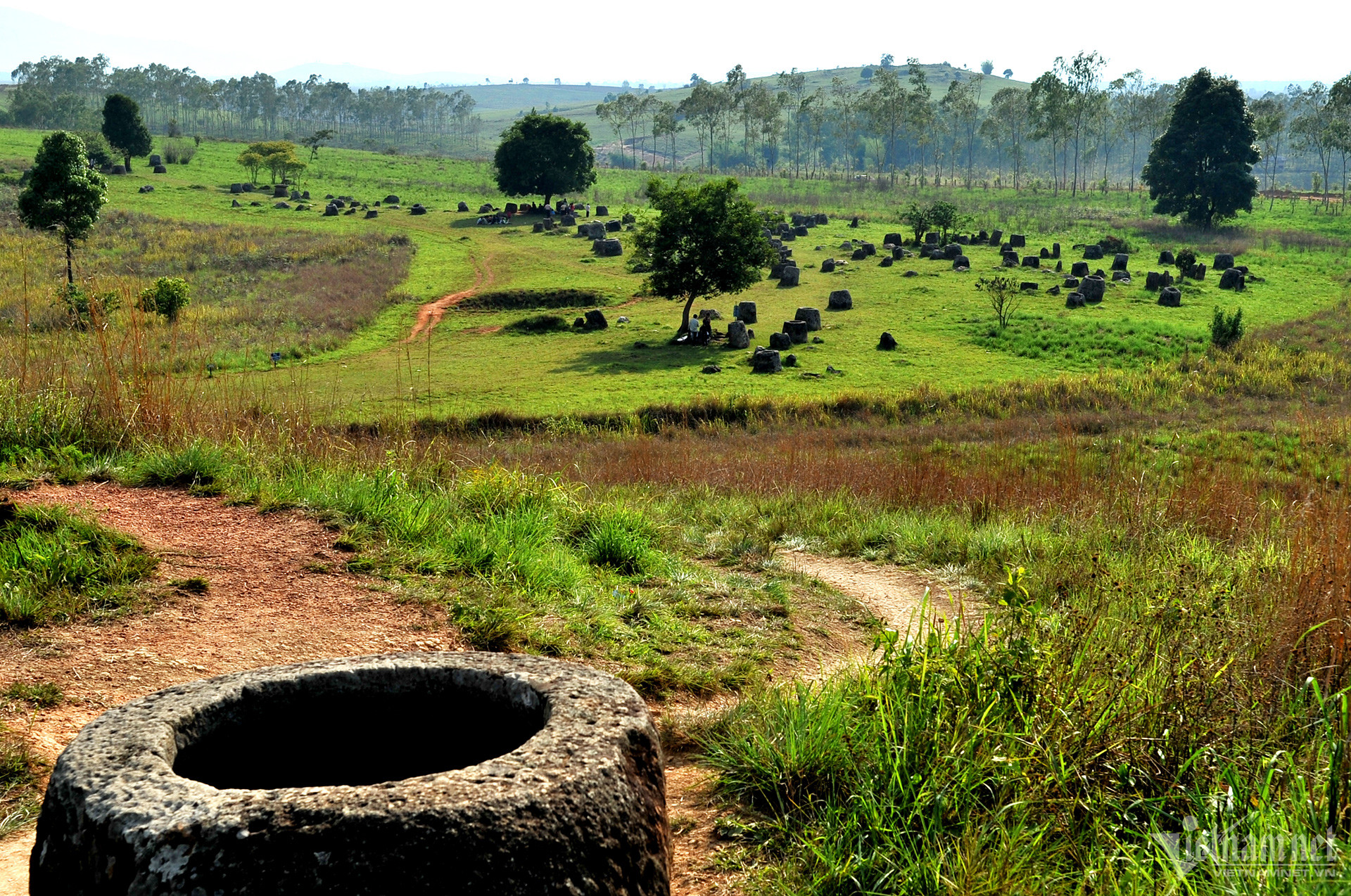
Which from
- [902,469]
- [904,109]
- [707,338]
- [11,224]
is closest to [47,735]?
[902,469]

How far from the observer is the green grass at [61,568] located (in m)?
5.58

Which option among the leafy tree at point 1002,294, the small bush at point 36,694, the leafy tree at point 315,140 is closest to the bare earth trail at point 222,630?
the small bush at point 36,694

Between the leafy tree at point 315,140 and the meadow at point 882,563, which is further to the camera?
the leafy tree at point 315,140

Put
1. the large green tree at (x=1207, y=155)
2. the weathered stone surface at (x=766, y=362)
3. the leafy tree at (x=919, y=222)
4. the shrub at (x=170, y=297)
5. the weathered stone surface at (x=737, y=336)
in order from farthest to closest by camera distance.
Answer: the large green tree at (x=1207, y=155) → the leafy tree at (x=919, y=222) → the weathered stone surface at (x=737, y=336) → the shrub at (x=170, y=297) → the weathered stone surface at (x=766, y=362)

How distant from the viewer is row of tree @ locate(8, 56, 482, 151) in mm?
140500

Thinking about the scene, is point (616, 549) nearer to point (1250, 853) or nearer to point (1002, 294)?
point (1250, 853)

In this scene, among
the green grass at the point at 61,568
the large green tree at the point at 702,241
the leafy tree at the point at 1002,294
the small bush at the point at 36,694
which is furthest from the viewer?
the leafy tree at the point at 1002,294

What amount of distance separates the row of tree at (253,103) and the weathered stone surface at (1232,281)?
121 meters

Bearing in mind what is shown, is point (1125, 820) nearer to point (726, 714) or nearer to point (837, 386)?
point (726, 714)

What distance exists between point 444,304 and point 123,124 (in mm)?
45804

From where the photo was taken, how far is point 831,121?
14938 centimetres

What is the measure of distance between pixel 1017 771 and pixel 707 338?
1236 inches

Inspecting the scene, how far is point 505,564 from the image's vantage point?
266 inches

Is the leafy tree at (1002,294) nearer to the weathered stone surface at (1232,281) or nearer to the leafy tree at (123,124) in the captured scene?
the weathered stone surface at (1232,281)
